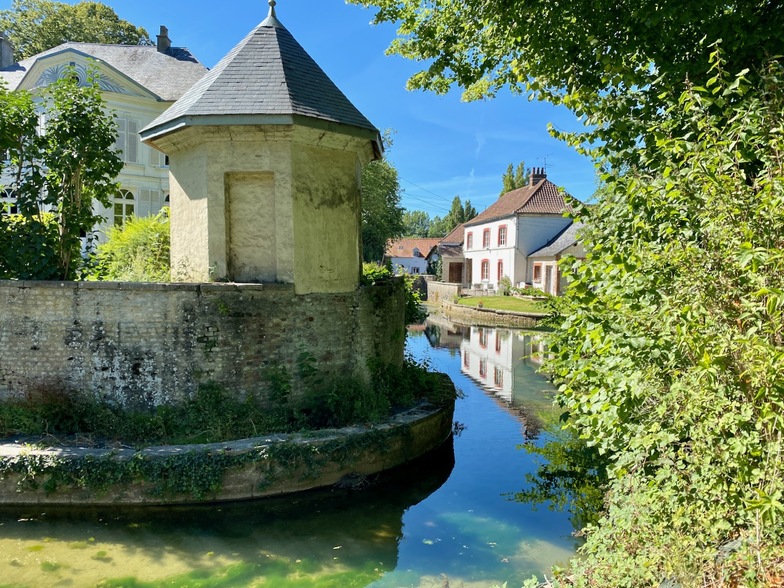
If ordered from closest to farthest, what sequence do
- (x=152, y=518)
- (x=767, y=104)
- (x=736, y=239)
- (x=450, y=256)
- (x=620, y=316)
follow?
(x=736, y=239) < (x=767, y=104) < (x=620, y=316) < (x=152, y=518) < (x=450, y=256)

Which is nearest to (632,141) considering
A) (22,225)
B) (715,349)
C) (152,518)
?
(715,349)

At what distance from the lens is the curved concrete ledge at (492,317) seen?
1093 inches

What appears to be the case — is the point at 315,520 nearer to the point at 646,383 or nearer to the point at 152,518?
the point at 152,518

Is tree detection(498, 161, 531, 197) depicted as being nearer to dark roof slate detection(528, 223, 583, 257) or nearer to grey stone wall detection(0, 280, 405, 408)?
dark roof slate detection(528, 223, 583, 257)

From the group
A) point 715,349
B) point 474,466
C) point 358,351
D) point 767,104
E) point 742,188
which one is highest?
point 767,104

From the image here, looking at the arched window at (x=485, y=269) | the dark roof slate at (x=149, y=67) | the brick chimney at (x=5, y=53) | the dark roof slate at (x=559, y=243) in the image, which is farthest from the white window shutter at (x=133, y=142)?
the arched window at (x=485, y=269)

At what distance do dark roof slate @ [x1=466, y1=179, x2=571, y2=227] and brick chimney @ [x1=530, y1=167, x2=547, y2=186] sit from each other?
485 millimetres

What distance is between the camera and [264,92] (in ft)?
26.7

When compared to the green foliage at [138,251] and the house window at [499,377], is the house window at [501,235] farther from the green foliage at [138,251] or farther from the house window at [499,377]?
the green foliage at [138,251]

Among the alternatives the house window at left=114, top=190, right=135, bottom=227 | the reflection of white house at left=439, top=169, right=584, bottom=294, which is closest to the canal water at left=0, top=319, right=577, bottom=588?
the house window at left=114, top=190, right=135, bottom=227

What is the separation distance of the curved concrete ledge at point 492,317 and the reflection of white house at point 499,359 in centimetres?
166

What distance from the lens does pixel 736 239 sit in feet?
10.6

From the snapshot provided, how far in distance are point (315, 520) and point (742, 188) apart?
6.12m

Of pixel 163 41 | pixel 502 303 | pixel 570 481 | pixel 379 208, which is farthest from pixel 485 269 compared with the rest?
pixel 570 481
